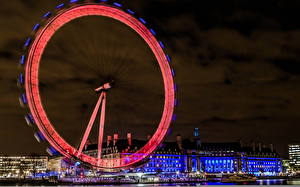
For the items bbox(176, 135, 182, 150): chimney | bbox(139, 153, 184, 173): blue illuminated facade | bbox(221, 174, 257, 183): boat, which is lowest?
bbox(221, 174, 257, 183): boat

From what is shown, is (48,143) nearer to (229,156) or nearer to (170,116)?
(170,116)

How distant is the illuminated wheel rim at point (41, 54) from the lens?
88.7 ft

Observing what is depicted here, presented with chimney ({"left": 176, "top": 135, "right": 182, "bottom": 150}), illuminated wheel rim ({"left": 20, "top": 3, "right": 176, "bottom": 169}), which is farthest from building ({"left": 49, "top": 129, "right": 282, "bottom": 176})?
illuminated wheel rim ({"left": 20, "top": 3, "right": 176, "bottom": 169})

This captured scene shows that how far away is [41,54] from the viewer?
1106 inches

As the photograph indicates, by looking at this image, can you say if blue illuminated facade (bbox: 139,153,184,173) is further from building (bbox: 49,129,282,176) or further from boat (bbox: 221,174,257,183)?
boat (bbox: 221,174,257,183)

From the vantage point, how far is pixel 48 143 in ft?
87.6

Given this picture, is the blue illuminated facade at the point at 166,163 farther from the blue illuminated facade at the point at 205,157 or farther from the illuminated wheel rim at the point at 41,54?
the illuminated wheel rim at the point at 41,54

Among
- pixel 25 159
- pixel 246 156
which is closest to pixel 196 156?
pixel 246 156

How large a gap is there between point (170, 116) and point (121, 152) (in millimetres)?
74592

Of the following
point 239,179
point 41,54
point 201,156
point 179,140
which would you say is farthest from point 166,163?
→ point 41,54

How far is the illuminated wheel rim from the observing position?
27047mm

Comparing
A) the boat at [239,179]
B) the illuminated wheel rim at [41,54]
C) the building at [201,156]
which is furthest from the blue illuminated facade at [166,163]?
the illuminated wheel rim at [41,54]

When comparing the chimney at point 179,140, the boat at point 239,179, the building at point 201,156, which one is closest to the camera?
the boat at point 239,179

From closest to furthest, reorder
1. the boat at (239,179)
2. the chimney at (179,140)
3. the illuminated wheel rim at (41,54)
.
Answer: the illuminated wheel rim at (41,54) → the boat at (239,179) → the chimney at (179,140)
